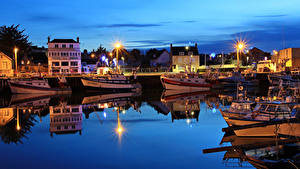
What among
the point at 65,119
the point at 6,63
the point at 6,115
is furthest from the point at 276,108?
the point at 6,63

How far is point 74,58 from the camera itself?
79250mm

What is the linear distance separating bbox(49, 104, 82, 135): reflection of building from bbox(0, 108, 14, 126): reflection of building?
385 centimetres

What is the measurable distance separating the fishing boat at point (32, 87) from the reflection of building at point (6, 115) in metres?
19.5

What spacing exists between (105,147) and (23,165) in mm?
5125

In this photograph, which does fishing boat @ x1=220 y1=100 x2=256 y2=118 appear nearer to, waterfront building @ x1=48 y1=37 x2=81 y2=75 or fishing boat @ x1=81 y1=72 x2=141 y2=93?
fishing boat @ x1=81 y1=72 x2=141 y2=93

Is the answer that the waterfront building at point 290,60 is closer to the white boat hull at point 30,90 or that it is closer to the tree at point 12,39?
the white boat hull at point 30,90

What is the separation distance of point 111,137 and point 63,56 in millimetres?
57209

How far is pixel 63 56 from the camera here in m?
78.4

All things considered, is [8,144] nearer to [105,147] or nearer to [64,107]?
[105,147]

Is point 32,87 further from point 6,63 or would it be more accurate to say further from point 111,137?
point 111,137

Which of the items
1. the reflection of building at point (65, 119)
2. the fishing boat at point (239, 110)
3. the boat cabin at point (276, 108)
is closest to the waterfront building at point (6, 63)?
the reflection of building at point (65, 119)

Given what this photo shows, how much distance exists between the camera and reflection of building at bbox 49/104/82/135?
27734 millimetres

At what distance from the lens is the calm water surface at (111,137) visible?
18.5 metres

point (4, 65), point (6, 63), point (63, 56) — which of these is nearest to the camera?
point (4, 65)
